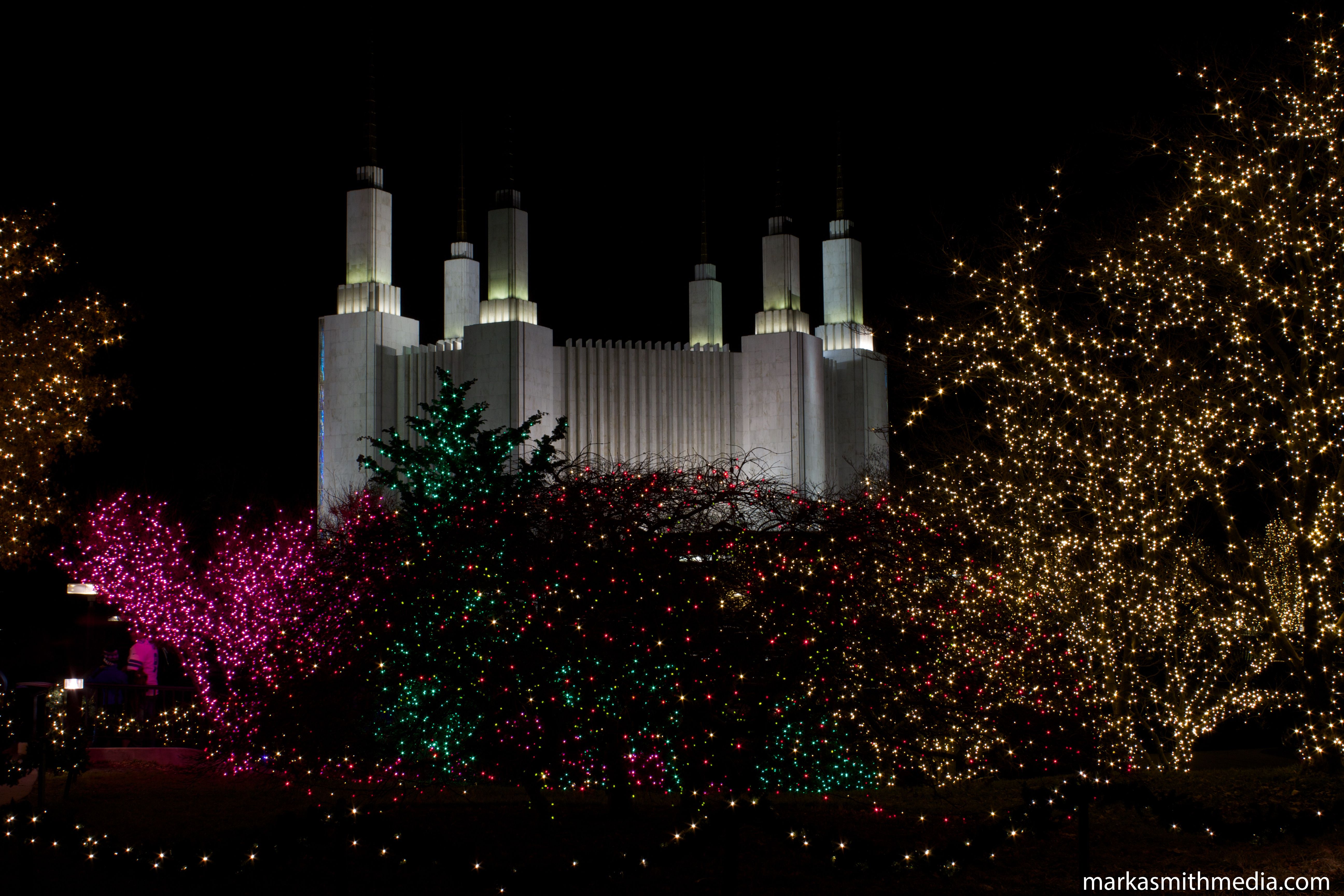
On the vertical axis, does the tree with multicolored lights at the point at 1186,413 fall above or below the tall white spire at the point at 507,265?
below

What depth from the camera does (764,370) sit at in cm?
3109

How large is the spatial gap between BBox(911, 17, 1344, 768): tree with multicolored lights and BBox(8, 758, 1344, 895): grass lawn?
1988 mm

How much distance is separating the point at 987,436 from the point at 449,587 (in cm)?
932

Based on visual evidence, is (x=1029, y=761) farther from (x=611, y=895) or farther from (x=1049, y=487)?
(x=611, y=895)

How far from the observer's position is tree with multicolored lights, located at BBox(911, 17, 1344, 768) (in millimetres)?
12648

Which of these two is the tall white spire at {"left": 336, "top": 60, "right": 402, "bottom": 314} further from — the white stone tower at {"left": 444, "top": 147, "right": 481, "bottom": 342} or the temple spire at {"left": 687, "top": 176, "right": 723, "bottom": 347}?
the temple spire at {"left": 687, "top": 176, "right": 723, "bottom": 347}

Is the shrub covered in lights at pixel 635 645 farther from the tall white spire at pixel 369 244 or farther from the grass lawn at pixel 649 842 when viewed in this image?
the tall white spire at pixel 369 244

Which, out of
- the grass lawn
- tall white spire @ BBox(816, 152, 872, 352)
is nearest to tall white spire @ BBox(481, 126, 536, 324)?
tall white spire @ BBox(816, 152, 872, 352)

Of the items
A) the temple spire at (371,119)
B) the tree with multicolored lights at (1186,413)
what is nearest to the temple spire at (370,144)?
the temple spire at (371,119)

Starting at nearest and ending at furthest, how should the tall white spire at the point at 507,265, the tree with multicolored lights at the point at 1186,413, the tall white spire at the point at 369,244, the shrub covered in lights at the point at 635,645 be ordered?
1. the shrub covered in lights at the point at 635,645
2. the tree with multicolored lights at the point at 1186,413
3. the tall white spire at the point at 507,265
4. the tall white spire at the point at 369,244

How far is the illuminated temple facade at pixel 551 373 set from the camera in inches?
1149

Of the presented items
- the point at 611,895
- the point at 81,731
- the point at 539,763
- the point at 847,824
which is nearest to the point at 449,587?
the point at 539,763

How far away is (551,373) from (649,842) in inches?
798

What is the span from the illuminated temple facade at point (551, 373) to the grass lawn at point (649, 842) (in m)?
17.4
